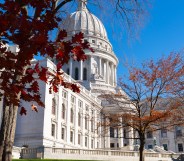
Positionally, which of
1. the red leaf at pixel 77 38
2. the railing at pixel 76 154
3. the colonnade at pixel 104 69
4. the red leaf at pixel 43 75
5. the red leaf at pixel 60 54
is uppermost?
the colonnade at pixel 104 69

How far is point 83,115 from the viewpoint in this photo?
217 feet

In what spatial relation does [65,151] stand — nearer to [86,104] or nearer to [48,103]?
[48,103]

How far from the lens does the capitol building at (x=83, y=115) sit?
161ft

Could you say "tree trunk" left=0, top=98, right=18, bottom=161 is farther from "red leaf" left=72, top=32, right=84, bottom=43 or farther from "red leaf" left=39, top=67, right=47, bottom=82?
"red leaf" left=72, top=32, right=84, bottom=43

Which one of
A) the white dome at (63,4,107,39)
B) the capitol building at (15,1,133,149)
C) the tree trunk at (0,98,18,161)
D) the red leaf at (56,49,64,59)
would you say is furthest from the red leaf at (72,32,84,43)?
the white dome at (63,4,107,39)

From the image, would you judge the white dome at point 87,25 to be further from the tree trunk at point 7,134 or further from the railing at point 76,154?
the tree trunk at point 7,134

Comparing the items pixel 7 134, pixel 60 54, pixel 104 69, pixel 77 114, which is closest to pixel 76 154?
pixel 7 134

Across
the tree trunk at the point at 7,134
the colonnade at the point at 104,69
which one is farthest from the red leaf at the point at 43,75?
the colonnade at the point at 104,69

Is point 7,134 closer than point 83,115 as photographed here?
Yes

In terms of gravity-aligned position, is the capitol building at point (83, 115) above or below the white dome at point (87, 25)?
below

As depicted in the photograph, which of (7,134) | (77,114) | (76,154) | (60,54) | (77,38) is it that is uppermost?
(77,114)

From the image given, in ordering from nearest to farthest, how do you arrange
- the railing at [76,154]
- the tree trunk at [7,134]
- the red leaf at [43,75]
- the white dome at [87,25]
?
the red leaf at [43,75]
the tree trunk at [7,134]
the railing at [76,154]
the white dome at [87,25]

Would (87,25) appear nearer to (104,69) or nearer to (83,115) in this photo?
(104,69)

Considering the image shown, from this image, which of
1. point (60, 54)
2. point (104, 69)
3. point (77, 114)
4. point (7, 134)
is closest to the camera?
point (60, 54)
